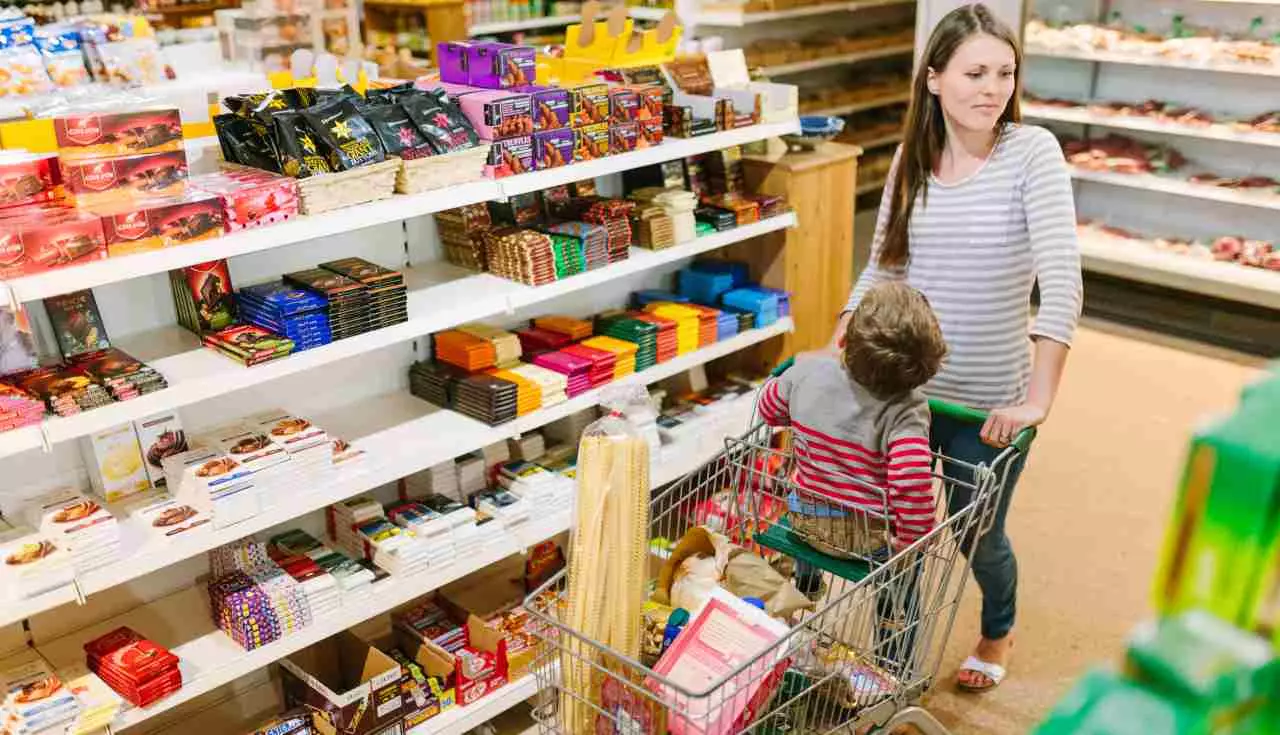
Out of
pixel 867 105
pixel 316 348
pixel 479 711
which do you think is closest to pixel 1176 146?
pixel 867 105

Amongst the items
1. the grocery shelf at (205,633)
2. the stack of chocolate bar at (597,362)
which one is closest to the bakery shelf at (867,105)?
the stack of chocolate bar at (597,362)

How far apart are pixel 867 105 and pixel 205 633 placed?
271 inches

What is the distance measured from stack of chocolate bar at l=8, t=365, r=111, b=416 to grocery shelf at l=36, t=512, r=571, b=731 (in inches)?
27.8

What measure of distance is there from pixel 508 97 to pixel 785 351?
1717mm

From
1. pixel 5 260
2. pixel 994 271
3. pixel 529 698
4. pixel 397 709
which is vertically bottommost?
pixel 529 698

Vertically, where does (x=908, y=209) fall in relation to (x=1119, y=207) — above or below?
above

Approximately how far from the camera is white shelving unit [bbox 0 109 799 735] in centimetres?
260

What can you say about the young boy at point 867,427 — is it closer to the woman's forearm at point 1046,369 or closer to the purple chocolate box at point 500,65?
the woman's forearm at point 1046,369

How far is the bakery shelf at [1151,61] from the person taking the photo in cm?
594

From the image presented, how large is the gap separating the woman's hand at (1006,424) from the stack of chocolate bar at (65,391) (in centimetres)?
200

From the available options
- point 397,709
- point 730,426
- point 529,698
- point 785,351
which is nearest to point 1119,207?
point 785,351

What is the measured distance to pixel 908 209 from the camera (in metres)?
2.93

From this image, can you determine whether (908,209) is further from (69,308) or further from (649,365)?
(69,308)

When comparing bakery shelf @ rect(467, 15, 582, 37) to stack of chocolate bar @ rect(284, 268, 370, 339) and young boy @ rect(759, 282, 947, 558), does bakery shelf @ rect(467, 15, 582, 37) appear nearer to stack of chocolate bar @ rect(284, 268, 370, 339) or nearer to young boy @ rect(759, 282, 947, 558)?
stack of chocolate bar @ rect(284, 268, 370, 339)
